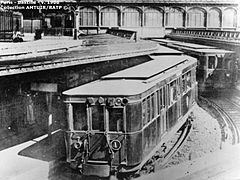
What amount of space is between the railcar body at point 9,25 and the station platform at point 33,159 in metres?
5.83

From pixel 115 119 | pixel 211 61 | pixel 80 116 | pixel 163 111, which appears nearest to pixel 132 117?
pixel 115 119

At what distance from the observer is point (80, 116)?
7375 mm

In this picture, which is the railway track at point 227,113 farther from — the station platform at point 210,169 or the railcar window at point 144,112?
the railcar window at point 144,112

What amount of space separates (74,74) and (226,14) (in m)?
31.5

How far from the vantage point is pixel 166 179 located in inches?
277

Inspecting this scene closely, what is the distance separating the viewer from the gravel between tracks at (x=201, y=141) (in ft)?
33.6

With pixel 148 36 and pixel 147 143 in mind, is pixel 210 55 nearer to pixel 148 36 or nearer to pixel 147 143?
pixel 147 143

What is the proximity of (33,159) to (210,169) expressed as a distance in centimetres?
505

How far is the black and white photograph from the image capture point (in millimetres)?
7184

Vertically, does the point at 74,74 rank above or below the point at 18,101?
above

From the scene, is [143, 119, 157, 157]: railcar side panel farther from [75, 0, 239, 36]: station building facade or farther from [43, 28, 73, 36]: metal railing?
[75, 0, 239, 36]: station building facade

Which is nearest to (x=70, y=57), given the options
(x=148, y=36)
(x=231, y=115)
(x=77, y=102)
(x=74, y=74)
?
(x=74, y=74)

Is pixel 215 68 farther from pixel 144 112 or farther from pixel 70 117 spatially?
pixel 70 117

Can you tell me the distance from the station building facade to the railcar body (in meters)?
21.8
